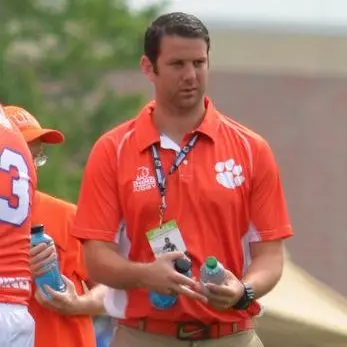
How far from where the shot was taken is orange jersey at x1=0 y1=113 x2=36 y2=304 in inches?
275

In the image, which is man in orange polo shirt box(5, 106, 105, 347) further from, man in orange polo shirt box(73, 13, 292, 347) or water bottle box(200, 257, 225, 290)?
water bottle box(200, 257, 225, 290)

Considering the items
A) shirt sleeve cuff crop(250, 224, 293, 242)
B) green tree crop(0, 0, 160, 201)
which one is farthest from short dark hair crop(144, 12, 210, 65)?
green tree crop(0, 0, 160, 201)

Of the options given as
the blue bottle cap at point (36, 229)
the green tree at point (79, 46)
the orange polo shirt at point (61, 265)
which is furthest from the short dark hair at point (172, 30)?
the green tree at point (79, 46)

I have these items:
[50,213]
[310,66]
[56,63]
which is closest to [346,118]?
[310,66]

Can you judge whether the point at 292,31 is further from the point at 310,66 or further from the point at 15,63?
the point at 15,63

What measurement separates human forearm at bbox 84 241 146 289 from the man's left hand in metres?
0.31

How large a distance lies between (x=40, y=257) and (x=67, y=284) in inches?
21.4

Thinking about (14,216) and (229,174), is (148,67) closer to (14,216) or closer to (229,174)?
(229,174)

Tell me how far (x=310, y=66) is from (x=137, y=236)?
118ft

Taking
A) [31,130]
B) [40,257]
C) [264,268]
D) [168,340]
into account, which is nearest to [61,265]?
[40,257]

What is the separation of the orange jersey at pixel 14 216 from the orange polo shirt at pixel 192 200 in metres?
0.29

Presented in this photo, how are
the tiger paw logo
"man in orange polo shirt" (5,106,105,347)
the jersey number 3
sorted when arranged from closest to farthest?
the jersey number 3
the tiger paw logo
"man in orange polo shirt" (5,106,105,347)

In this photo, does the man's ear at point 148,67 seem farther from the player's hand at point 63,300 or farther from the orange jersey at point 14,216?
the player's hand at point 63,300

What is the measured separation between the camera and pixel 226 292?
689cm
